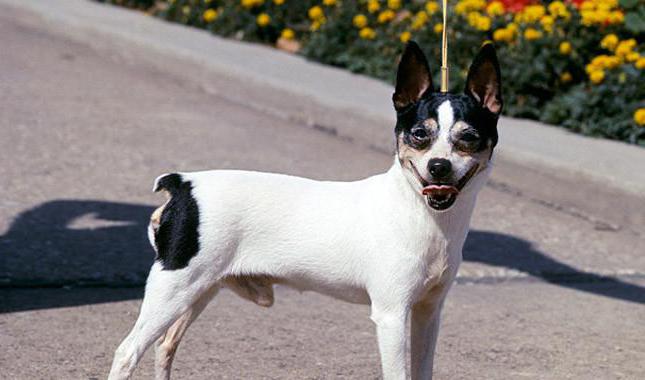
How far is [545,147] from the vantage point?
26.7 ft

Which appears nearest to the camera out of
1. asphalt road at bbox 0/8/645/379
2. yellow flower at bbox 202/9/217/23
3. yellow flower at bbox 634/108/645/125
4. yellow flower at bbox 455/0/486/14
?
asphalt road at bbox 0/8/645/379

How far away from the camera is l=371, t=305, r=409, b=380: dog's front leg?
389 cm

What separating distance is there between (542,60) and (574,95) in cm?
41

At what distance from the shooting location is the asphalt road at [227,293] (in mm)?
4953

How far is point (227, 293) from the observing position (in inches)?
227

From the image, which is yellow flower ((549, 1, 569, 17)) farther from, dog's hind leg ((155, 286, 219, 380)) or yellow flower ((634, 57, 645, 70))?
dog's hind leg ((155, 286, 219, 380))

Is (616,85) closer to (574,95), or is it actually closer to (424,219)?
(574,95)

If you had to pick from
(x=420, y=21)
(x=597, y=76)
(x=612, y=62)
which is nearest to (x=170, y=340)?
(x=597, y=76)

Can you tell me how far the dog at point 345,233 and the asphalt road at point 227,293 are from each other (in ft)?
2.50

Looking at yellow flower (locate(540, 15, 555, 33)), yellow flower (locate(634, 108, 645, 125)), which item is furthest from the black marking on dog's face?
yellow flower (locate(540, 15, 555, 33))

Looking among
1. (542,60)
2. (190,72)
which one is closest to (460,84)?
(542,60)

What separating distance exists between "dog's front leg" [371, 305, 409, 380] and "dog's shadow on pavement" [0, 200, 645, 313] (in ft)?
6.42

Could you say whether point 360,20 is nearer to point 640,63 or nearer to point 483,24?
point 483,24

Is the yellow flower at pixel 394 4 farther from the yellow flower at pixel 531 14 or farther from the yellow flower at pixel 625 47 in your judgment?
the yellow flower at pixel 625 47
